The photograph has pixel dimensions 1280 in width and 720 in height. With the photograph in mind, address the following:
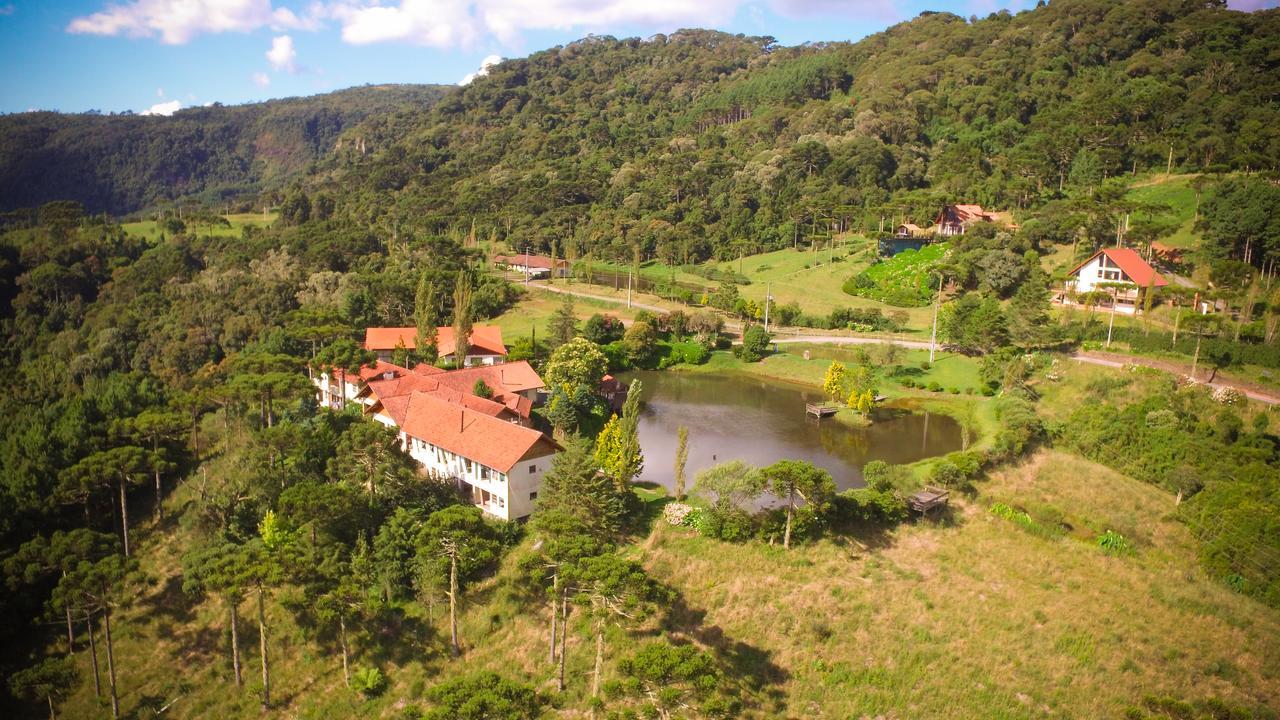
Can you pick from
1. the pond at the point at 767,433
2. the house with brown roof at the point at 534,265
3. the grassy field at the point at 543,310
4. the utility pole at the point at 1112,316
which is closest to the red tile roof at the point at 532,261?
the house with brown roof at the point at 534,265

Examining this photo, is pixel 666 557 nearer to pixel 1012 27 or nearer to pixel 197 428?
pixel 197 428

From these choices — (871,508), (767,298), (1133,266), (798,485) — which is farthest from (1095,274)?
(798,485)

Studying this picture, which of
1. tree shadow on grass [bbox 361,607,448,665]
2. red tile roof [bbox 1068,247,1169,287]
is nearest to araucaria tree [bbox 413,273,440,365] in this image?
tree shadow on grass [bbox 361,607,448,665]

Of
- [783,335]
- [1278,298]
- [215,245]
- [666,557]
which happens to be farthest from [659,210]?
[666,557]

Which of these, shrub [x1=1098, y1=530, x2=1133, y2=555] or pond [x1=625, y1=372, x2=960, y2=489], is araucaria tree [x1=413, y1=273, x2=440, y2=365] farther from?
shrub [x1=1098, y1=530, x2=1133, y2=555]

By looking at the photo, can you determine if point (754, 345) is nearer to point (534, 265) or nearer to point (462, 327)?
point (462, 327)

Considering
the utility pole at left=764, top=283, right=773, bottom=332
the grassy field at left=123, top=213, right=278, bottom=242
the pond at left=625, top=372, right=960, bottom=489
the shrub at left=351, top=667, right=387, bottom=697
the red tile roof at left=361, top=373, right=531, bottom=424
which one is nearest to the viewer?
the shrub at left=351, top=667, right=387, bottom=697

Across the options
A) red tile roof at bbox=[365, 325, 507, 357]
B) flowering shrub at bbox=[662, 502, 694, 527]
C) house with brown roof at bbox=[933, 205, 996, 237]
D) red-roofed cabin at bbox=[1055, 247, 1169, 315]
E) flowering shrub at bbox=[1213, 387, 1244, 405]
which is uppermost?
house with brown roof at bbox=[933, 205, 996, 237]
